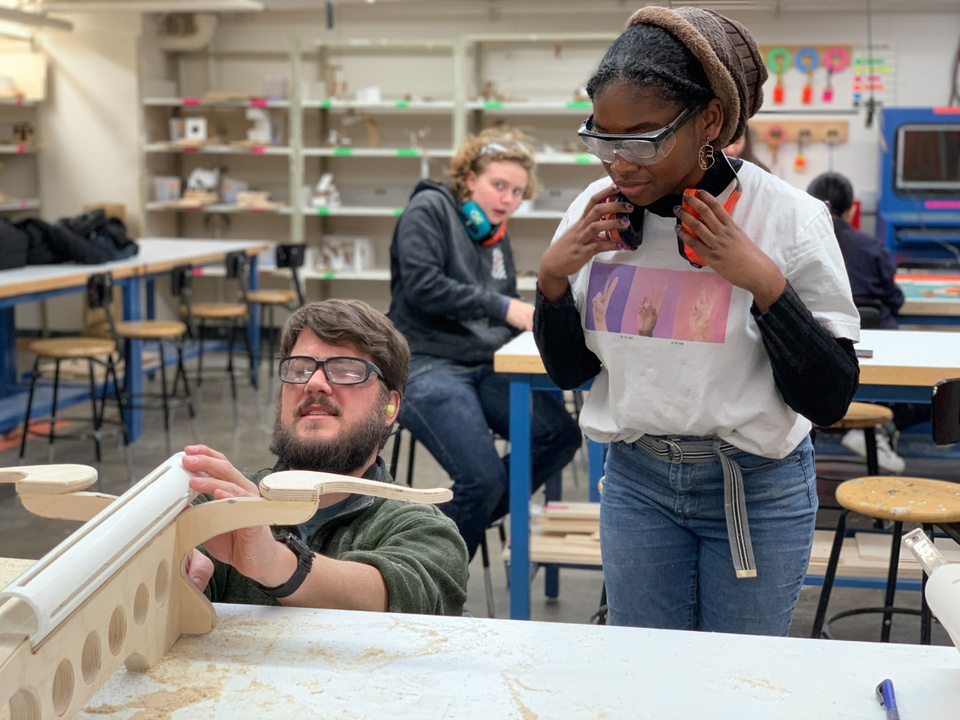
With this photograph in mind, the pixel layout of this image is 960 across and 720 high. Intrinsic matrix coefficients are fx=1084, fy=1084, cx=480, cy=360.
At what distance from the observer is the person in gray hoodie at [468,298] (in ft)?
11.0

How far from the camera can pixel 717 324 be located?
1.52m

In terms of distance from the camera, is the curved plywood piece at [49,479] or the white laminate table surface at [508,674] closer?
the white laminate table surface at [508,674]

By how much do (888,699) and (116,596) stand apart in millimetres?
781

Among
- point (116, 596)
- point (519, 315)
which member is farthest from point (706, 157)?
point (519, 315)

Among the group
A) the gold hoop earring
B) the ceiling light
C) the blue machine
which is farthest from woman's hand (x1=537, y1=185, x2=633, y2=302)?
the ceiling light

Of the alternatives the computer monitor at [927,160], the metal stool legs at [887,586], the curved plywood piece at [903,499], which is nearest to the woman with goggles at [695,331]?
the curved plywood piece at [903,499]

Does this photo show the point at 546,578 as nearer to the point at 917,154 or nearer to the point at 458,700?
the point at 458,700

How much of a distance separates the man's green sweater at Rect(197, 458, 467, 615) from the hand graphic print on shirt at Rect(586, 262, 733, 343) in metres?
0.40

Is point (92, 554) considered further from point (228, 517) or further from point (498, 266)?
point (498, 266)

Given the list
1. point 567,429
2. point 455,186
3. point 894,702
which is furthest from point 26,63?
point 894,702

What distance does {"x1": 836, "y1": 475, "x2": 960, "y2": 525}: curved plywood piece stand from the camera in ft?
8.39

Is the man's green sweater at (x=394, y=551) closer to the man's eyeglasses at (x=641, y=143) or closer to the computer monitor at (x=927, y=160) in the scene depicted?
the man's eyeglasses at (x=641, y=143)

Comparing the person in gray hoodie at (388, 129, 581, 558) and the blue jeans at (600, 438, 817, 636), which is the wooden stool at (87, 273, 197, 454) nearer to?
the person in gray hoodie at (388, 129, 581, 558)

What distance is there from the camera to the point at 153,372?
6.81 m
